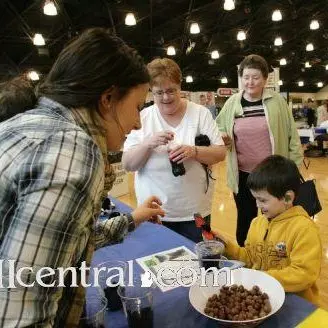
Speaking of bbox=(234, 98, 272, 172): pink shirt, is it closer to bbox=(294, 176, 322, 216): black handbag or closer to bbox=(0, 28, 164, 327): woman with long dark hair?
bbox=(294, 176, 322, 216): black handbag

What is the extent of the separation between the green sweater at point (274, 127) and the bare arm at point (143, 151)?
3.01 feet

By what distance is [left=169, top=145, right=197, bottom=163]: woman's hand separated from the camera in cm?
178

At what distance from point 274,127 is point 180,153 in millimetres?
989

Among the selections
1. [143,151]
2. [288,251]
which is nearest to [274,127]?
[143,151]

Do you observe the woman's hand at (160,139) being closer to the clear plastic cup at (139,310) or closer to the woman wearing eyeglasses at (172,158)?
the woman wearing eyeglasses at (172,158)

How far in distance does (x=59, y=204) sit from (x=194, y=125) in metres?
1.41

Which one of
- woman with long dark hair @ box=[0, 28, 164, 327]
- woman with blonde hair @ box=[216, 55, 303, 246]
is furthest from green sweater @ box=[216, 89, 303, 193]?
woman with long dark hair @ box=[0, 28, 164, 327]

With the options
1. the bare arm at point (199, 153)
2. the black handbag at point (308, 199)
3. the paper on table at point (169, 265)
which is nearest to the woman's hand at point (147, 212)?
the paper on table at point (169, 265)

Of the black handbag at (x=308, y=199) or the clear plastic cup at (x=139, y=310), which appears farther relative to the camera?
the black handbag at (x=308, y=199)

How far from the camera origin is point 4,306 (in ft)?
1.99

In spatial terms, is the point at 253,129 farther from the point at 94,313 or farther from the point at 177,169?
the point at 94,313

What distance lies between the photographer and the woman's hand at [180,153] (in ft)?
5.82

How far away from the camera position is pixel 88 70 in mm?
762

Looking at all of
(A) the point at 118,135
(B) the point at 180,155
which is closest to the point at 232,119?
(B) the point at 180,155
